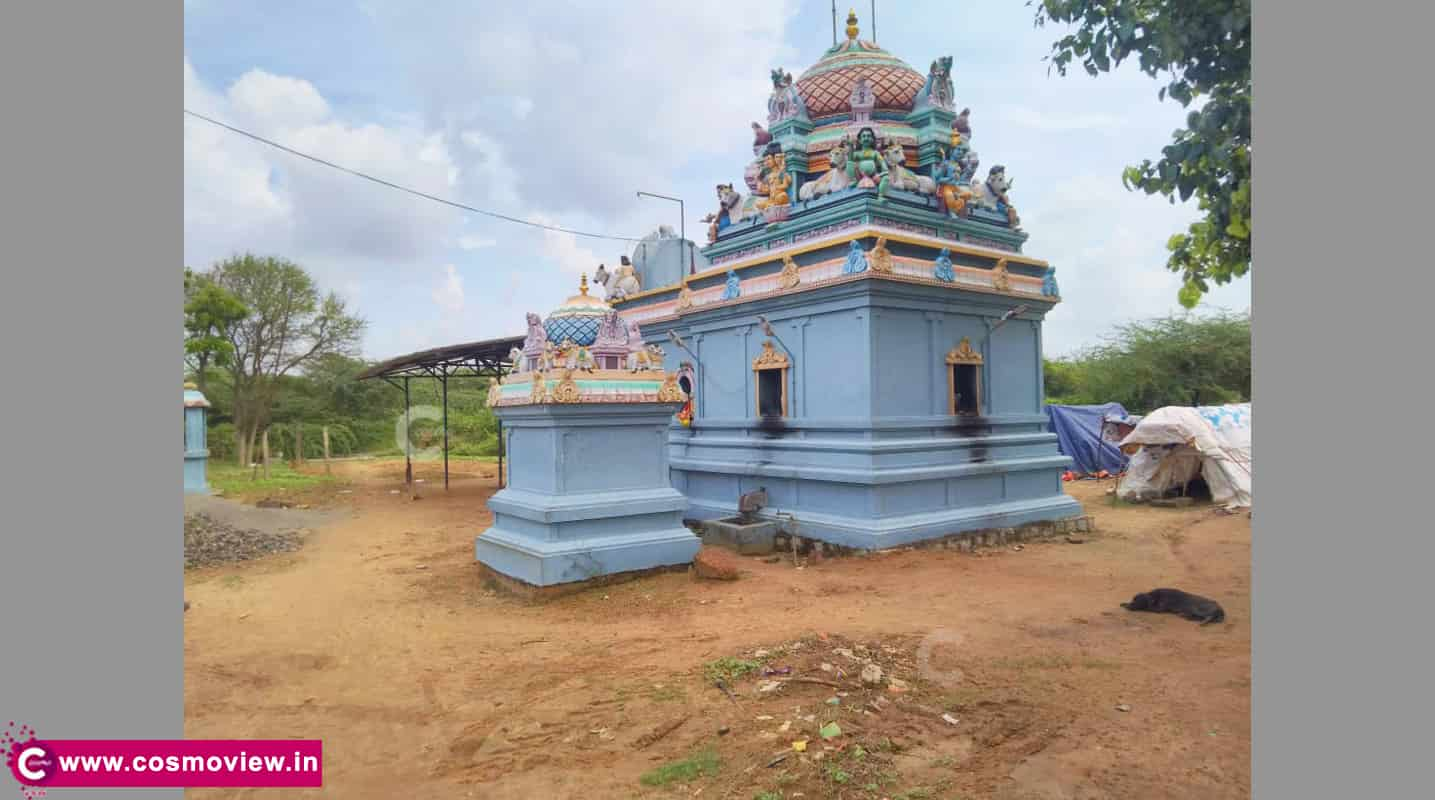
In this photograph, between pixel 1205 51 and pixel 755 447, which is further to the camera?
pixel 755 447

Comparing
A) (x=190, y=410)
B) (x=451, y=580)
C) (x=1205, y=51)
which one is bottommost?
(x=451, y=580)

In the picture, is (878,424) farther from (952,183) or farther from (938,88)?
(938,88)

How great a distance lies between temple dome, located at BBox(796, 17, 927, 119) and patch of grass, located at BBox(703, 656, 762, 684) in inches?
394

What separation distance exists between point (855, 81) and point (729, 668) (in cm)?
1042

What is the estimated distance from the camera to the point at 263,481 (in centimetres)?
2142

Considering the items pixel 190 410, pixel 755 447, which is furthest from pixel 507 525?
pixel 190 410

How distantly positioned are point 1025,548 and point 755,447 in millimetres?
4044

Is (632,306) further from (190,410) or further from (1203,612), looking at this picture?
(190,410)

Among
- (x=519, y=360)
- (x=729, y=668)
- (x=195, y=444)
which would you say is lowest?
(x=729, y=668)

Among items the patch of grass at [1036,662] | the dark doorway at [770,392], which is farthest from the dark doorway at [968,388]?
the patch of grass at [1036,662]

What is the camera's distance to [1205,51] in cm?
433

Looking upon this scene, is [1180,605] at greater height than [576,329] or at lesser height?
lesser

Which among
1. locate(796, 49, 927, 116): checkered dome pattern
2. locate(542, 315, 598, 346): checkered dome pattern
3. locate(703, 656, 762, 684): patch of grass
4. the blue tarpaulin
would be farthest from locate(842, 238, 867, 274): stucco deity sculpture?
the blue tarpaulin

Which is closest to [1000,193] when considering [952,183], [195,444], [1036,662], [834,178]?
[952,183]
